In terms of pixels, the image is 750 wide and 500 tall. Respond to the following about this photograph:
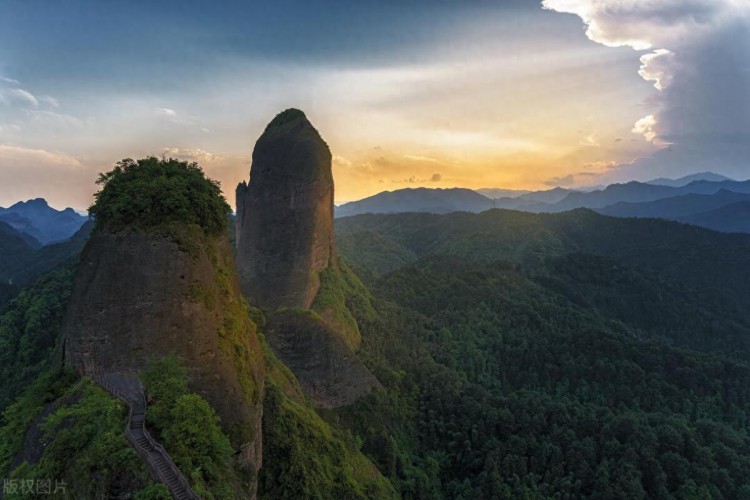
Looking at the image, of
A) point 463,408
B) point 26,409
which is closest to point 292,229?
point 463,408

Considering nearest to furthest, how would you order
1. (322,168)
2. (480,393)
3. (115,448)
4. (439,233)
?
(115,448)
(480,393)
(322,168)
(439,233)

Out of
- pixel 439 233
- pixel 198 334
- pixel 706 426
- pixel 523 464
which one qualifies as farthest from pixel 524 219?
pixel 198 334

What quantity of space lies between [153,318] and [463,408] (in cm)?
3251

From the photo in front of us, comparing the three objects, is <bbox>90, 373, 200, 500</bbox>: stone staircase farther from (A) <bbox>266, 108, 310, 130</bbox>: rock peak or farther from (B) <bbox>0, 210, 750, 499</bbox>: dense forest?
(A) <bbox>266, 108, 310, 130</bbox>: rock peak

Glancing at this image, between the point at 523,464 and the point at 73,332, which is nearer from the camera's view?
the point at 73,332

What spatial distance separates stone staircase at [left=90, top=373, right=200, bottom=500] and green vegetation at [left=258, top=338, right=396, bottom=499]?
28.7ft

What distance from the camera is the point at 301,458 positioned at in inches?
870

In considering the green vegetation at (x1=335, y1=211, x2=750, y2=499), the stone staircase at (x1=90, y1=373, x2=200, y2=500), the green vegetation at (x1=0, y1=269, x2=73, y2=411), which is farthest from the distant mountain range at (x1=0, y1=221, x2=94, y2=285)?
the stone staircase at (x1=90, y1=373, x2=200, y2=500)

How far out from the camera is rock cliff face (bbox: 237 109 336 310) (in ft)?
143

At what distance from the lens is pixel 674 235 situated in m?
144

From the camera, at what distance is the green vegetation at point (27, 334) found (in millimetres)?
37656

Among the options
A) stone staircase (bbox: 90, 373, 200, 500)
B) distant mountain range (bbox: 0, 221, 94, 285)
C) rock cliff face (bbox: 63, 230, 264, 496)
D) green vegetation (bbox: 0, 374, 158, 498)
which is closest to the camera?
green vegetation (bbox: 0, 374, 158, 498)

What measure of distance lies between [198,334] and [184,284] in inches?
83.1

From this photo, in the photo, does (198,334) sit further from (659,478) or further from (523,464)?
(659,478)
